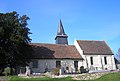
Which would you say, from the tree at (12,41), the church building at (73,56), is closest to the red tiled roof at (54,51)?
the church building at (73,56)

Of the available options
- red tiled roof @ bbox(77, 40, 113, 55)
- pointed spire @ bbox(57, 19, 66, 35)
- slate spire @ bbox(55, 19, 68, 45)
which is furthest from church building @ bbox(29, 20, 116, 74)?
pointed spire @ bbox(57, 19, 66, 35)

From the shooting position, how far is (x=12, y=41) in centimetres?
3950

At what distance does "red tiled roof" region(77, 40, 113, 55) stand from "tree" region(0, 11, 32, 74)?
16.3 m

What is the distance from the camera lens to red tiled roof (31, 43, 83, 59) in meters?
48.2

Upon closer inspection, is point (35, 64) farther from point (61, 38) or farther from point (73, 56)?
point (61, 38)

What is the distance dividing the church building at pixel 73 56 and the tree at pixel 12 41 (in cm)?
553

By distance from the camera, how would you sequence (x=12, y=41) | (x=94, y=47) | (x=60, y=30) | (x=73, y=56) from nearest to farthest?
(x=12, y=41)
(x=73, y=56)
(x=94, y=47)
(x=60, y=30)

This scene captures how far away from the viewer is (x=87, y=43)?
54.5m

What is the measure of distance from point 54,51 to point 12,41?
45.1ft

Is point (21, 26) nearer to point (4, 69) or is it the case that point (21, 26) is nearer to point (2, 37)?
point (2, 37)

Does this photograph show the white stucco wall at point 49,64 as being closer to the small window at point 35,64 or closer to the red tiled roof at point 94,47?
the small window at point 35,64

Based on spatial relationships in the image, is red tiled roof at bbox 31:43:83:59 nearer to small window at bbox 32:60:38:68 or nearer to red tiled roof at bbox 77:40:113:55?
small window at bbox 32:60:38:68

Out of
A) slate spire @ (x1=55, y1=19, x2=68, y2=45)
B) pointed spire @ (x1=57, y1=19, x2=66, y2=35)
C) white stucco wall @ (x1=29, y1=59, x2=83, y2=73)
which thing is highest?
pointed spire @ (x1=57, y1=19, x2=66, y2=35)

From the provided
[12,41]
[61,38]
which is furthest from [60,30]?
[12,41]
